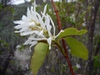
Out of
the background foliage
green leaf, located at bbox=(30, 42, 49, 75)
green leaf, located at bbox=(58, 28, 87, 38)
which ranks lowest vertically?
the background foliage

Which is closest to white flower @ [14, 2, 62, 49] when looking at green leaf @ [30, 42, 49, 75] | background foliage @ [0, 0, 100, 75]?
green leaf @ [30, 42, 49, 75]

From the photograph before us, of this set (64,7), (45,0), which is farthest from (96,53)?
(45,0)

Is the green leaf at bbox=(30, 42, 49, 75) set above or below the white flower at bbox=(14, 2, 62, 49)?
below

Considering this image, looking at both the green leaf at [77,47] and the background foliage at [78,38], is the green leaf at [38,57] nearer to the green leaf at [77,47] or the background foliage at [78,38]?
the green leaf at [77,47]

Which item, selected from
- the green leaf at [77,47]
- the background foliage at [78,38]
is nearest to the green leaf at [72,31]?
the green leaf at [77,47]

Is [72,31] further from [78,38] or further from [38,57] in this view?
[78,38]

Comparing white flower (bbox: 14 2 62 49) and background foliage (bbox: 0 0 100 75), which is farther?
background foliage (bbox: 0 0 100 75)

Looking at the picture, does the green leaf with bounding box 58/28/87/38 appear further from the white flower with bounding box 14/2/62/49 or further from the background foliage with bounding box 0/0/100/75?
the background foliage with bounding box 0/0/100/75

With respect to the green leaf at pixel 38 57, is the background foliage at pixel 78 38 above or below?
below

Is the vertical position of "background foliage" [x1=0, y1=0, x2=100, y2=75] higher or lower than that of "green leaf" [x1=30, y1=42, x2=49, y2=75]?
lower

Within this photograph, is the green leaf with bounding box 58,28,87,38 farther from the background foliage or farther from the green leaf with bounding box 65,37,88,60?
the background foliage

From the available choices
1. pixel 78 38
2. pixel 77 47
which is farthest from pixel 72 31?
pixel 78 38
